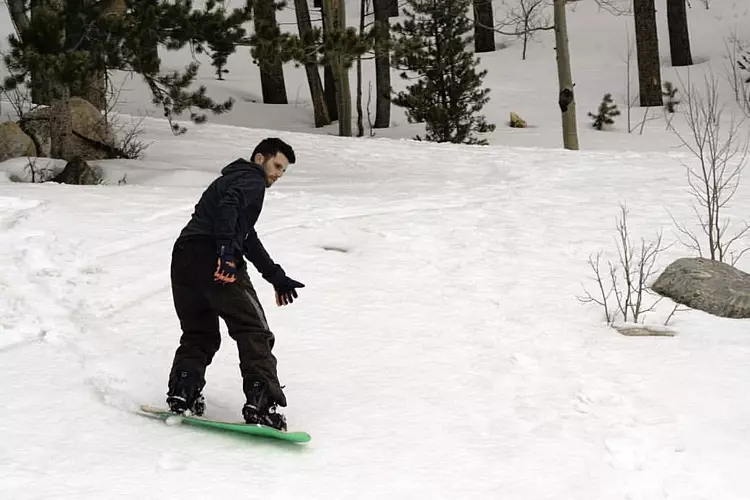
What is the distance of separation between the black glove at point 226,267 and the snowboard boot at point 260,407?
52cm

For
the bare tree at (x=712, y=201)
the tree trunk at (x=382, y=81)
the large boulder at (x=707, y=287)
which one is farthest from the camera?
the tree trunk at (x=382, y=81)

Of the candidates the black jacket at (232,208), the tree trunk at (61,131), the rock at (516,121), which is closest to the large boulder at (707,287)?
the black jacket at (232,208)

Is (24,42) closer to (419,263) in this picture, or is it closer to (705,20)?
(419,263)

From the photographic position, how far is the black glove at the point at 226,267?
146 inches

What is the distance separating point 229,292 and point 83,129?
824cm

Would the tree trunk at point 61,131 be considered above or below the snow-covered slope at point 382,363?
above

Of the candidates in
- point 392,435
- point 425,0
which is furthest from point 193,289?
point 425,0

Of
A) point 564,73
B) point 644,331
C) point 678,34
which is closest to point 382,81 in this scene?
A: point 564,73

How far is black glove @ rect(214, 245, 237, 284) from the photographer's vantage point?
12.2 ft

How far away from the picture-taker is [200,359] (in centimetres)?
411

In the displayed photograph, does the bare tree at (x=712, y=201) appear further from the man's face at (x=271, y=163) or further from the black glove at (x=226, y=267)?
the black glove at (x=226, y=267)

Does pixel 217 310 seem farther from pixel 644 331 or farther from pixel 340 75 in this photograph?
pixel 340 75

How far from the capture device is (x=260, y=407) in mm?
3908

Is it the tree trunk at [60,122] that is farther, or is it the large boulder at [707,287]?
the tree trunk at [60,122]
